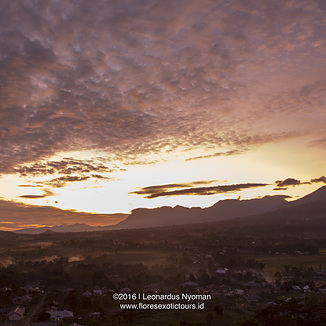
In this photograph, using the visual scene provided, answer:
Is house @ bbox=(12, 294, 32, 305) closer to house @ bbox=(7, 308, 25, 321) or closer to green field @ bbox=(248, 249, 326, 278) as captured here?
house @ bbox=(7, 308, 25, 321)

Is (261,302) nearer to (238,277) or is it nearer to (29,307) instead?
(238,277)

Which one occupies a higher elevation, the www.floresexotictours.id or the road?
the road

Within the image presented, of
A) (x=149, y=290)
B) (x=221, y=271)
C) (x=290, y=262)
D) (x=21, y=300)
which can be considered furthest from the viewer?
(x=290, y=262)

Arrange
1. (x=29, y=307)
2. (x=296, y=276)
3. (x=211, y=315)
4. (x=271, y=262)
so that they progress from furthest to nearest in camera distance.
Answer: (x=271, y=262)
(x=296, y=276)
(x=29, y=307)
(x=211, y=315)

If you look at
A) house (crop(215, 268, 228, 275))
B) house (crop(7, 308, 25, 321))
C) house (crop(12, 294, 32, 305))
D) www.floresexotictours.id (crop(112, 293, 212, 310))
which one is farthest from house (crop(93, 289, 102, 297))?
A: house (crop(215, 268, 228, 275))

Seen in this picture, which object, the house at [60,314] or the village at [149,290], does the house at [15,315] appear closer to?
the village at [149,290]

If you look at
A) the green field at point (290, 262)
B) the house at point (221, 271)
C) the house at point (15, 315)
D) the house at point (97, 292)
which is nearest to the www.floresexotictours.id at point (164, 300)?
the house at point (97, 292)

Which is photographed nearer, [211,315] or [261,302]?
[211,315]

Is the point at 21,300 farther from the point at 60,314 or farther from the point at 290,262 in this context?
the point at 290,262

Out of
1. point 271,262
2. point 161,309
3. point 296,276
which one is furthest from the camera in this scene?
point 271,262

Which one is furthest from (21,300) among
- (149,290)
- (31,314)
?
(149,290)

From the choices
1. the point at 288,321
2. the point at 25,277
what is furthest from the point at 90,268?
the point at 288,321
